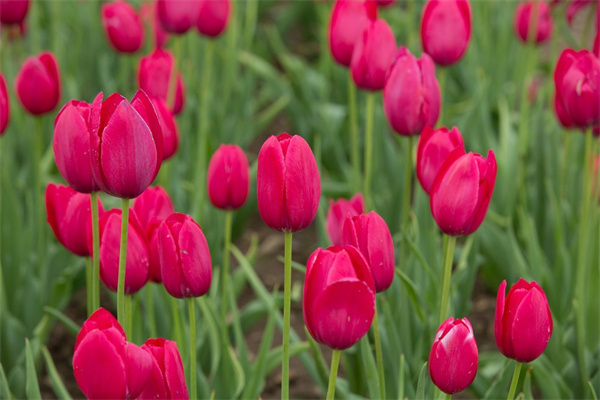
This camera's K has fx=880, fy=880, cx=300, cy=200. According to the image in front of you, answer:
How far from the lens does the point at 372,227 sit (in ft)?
3.24

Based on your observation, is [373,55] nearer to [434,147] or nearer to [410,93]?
[410,93]

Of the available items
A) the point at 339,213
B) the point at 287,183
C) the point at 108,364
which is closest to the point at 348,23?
the point at 339,213

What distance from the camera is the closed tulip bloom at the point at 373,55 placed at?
1396 millimetres

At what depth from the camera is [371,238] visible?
981 millimetres

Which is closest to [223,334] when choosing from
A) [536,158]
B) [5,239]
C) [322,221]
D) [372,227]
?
[322,221]

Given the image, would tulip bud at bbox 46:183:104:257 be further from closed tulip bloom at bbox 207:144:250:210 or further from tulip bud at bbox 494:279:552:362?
tulip bud at bbox 494:279:552:362

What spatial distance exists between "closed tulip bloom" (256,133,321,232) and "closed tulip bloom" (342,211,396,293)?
0.08 meters

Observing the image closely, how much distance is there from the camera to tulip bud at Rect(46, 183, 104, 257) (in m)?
1.10

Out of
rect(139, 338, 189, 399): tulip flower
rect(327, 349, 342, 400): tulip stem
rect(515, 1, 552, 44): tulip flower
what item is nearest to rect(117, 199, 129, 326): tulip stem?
rect(139, 338, 189, 399): tulip flower

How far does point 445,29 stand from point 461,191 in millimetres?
515

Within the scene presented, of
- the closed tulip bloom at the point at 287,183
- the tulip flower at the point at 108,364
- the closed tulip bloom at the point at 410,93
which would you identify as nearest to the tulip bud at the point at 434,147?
the closed tulip bloom at the point at 410,93

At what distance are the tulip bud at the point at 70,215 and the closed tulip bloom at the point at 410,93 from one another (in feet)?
1.48

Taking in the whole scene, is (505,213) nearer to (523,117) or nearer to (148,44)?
(523,117)

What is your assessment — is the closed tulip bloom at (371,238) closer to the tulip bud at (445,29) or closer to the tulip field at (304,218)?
the tulip field at (304,218)
